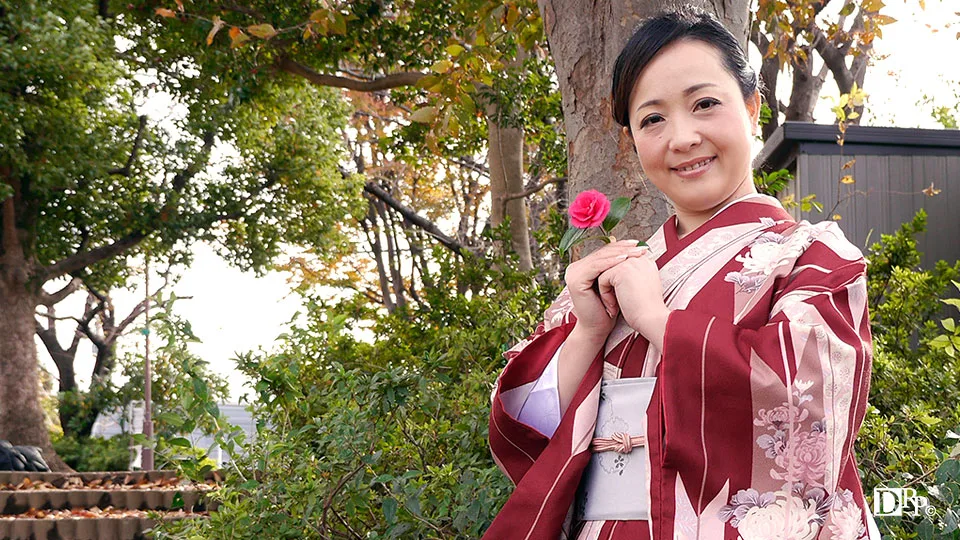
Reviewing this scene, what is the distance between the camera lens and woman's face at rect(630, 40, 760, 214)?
165cm

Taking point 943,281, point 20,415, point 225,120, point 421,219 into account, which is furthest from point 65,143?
point 943,281

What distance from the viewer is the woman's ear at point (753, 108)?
175 centimetres

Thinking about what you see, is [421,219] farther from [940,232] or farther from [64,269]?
[940,232]

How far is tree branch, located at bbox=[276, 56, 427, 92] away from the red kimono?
7.80 metres

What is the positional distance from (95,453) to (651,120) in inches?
671

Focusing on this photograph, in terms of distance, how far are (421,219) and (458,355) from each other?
472 inches

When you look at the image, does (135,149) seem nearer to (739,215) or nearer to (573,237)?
(573,237)

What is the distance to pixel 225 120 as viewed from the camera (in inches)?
525

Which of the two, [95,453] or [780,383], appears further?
[95,453]

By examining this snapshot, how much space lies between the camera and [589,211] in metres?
1.68

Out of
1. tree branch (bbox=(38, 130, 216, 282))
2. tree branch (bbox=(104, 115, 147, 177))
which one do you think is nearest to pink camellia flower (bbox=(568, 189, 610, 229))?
tree branch (bbox=(38, 130, 216, 282))

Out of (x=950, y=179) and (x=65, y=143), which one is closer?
(x=950, y=179)

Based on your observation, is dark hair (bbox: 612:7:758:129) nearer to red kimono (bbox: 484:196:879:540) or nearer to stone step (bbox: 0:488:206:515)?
red kimono (bbox: 484:196:879:540)

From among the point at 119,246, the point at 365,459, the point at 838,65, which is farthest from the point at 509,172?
the point at 365,459
